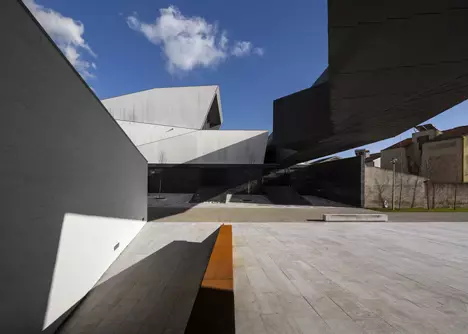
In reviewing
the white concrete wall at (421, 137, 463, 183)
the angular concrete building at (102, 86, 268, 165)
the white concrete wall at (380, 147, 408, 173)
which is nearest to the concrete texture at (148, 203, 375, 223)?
the angular concrete building at (102, 86, 268, 165)

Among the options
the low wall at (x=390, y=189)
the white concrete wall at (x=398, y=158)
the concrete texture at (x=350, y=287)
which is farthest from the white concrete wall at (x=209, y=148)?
the white concrete wall at (x=398, y=158)

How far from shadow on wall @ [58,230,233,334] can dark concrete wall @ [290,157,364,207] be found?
1765cm

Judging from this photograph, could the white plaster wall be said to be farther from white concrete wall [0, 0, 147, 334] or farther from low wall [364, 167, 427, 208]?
low wall [364, 167, 427, 208]

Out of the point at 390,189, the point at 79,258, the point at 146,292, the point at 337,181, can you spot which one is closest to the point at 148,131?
the point at 337,181

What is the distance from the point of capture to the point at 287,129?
49.3ft

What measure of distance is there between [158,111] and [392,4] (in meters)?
29.9

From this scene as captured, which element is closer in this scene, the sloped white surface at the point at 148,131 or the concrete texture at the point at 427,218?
the concrete texture at the point at 427,218

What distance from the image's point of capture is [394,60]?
6.13 m

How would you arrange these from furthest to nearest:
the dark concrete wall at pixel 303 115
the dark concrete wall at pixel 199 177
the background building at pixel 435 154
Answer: the dark concrete wall at pixel 199 177 < the background building at pixel 435 154 < the dark concrete wall at pixel 303 115

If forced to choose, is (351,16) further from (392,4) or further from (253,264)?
(253,264)

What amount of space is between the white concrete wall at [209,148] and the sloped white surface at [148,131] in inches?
69.5

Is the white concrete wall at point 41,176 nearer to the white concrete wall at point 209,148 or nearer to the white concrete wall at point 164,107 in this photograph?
the white concrete wall at point 209,148

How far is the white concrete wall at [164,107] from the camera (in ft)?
99.7

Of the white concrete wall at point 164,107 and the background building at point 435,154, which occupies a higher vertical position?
the white concrete wall at point 164,107
